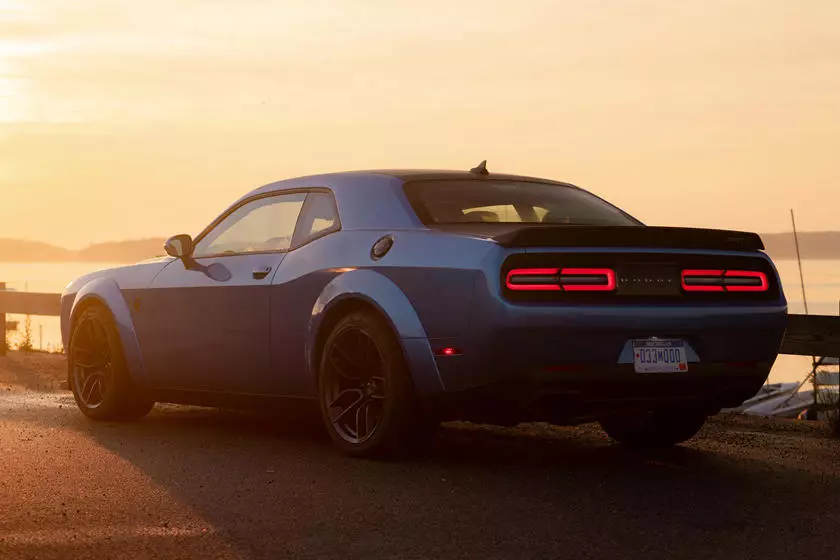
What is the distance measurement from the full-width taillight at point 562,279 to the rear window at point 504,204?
853mm

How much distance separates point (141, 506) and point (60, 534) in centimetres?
67

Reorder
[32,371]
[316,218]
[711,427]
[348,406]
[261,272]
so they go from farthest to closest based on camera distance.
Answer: [32,371] < [711,427] < [261,272] < [316,218] < [348,406]

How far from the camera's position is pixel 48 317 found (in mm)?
16297

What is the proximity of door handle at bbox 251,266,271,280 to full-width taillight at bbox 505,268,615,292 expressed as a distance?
6.81 feet

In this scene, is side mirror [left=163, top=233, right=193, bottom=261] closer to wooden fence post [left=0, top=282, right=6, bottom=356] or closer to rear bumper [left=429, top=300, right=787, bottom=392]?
rear bumper [left=429, top=300, right=787, bottom=392]

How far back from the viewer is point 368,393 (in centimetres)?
764

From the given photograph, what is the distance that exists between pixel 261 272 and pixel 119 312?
1.76 metres

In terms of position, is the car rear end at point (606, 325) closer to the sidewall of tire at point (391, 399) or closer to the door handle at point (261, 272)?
the sidewall of tire at point (391, 399)

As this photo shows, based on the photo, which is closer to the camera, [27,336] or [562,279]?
[562,279]

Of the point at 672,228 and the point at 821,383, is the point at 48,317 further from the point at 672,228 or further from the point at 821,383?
the point at 672,228

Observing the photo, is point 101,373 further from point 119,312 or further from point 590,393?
point 590,393

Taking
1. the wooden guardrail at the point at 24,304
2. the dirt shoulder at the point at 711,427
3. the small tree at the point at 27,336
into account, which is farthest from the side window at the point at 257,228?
the small tree at the point at 27,336

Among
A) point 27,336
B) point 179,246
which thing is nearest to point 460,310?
point 179,246

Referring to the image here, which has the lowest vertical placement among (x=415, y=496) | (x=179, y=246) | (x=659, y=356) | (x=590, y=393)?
(x=415, y=496)
